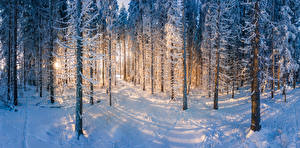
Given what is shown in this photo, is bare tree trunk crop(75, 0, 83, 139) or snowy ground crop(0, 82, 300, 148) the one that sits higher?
bare tree trunk crop(75, 0, 83, 139)

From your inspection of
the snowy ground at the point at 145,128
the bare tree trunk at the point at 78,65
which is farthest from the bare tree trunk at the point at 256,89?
the bare tree trunk at the point at 78,65

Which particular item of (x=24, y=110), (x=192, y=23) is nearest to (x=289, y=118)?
(x=24, y=110)

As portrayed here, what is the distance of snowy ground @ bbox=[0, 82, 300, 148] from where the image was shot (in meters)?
7.51

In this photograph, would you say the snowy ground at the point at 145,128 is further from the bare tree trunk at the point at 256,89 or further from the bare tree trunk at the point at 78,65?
the bare tree trunk at the point at 78,65

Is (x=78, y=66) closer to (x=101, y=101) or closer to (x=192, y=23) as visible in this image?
(x=101, y=101)

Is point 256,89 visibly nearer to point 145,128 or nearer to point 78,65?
point 145,128

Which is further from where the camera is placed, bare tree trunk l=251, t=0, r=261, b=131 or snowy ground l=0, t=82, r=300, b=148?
bare tree trunk l=251, t=0, r=261, b=131

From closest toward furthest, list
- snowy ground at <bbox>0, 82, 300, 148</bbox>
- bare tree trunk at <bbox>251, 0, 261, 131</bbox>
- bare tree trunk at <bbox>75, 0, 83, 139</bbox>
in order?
1. snowy ground at <bbox>0, 82, 300, 148</bbox>
2. bare tree trunk at <bbox>251, 0, 261, 131</bbox>
3. bare tree trunk at <bbox>75, 0, 83, 139</bbox>

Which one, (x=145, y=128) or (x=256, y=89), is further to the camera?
(x=145, y=128)

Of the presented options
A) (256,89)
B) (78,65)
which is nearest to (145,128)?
(78,65)

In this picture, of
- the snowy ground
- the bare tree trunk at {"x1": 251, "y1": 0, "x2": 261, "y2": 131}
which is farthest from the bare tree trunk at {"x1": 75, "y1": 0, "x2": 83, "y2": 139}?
the bare tree trunk at {"x1": 251, "y1": 0, "x2": 261, "y2": 131}

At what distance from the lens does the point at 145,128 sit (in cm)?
1018

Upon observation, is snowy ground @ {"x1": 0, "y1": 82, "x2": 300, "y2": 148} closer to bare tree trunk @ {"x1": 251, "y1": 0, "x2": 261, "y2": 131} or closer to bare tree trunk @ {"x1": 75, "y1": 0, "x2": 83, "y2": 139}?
bare tree trunk @ {"x1": 251, "y1": 0, "x2": 261, "y2": 131}

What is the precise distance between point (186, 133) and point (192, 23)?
968 inches
